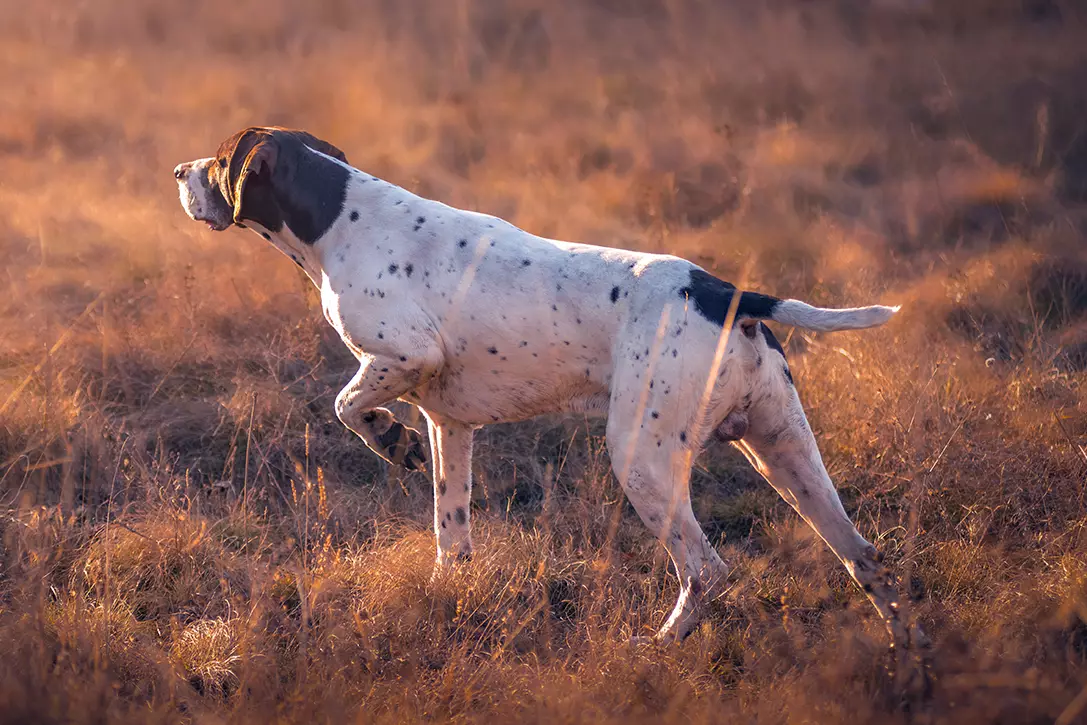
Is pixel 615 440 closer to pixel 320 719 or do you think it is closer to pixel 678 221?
pixel 320 719

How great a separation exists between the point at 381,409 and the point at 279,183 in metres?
1.04

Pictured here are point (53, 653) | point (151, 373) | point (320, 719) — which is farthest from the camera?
point (151, 373)

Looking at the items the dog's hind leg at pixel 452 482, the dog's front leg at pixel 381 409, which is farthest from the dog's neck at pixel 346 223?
the dog's hind leg at pixel 452 482

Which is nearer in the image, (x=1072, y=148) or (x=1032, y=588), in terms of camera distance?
(x=1032, y=588)

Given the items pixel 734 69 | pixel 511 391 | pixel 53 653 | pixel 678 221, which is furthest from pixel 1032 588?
pixel 734 69

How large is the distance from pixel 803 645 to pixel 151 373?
4250 millimetres

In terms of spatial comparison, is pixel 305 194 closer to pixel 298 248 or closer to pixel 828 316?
pixel 298 248

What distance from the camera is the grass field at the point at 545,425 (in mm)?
3639

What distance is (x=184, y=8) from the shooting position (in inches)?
637

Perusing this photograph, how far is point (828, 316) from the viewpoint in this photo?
3.87 m

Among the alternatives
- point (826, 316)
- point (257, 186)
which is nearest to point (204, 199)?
point (257, 186)

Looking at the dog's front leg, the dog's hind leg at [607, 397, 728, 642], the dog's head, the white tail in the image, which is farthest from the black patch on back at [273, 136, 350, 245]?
the white tail

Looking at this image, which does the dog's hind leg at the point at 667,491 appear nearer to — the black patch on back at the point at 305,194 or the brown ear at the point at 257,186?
the black patch on back at the point at 305,194

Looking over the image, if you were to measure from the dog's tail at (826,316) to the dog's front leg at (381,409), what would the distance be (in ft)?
4.56
